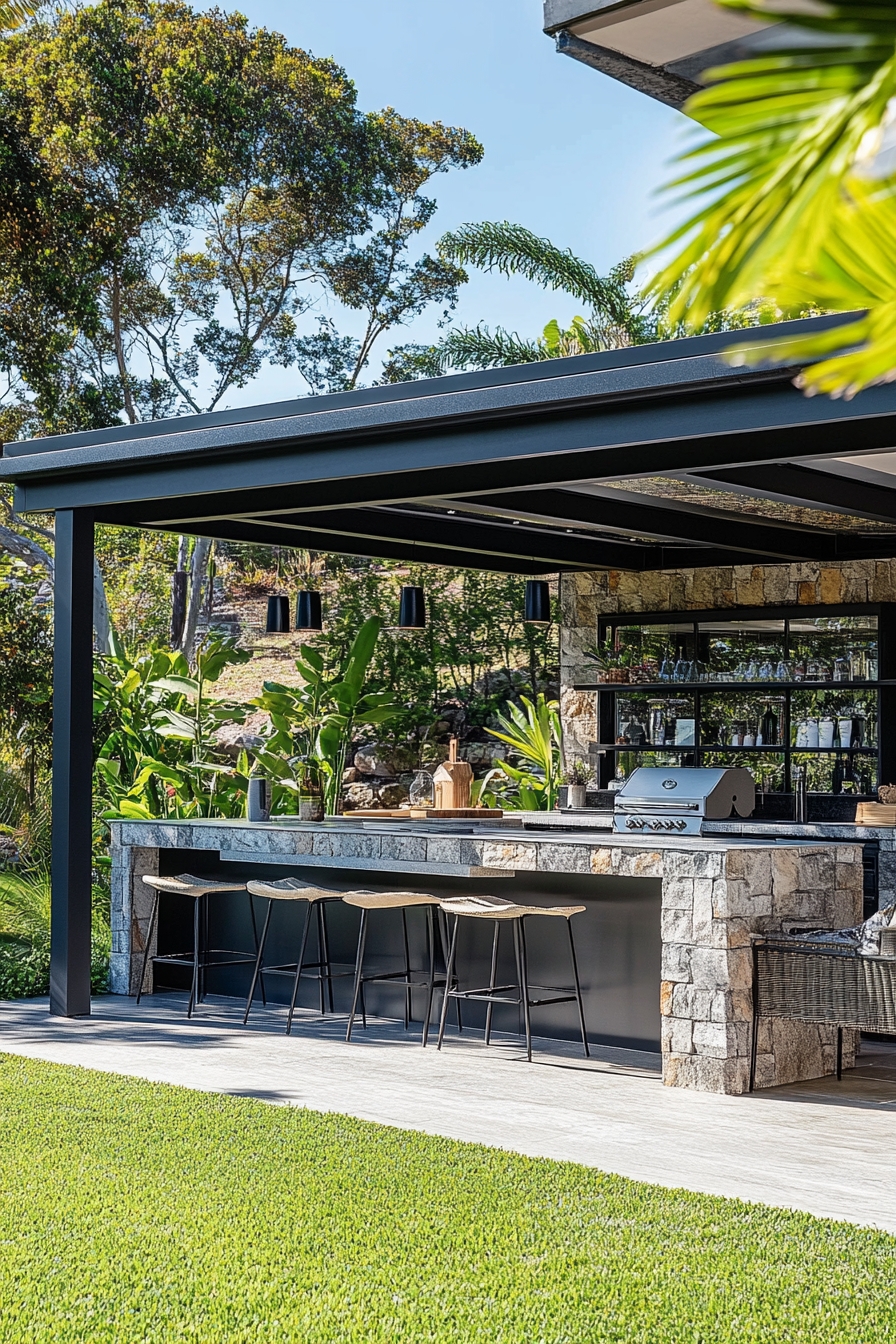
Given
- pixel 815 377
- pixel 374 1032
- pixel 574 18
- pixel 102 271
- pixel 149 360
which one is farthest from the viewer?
pixel 149 360

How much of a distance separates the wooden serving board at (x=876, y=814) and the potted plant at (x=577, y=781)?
2.76 meters

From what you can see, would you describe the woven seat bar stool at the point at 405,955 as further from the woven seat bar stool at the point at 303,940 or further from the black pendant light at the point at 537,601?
the black pendant light at the point at 537,601

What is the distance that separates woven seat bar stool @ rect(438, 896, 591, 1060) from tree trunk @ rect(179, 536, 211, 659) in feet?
43.1

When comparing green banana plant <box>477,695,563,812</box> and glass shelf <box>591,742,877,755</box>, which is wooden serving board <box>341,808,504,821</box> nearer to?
glass shelf <box>591,742,877,755</box>

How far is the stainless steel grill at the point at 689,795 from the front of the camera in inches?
420

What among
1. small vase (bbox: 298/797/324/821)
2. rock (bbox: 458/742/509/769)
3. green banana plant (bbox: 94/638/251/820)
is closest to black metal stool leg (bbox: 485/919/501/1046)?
small vase (bbox: 298/797/324/821)

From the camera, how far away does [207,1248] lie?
4.55 meters

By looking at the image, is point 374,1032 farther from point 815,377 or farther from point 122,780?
point 815,377

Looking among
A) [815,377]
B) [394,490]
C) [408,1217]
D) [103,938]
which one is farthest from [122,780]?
[815,377]

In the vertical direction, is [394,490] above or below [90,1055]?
above

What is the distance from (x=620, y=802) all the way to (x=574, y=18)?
26.5 feet

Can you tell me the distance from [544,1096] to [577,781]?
5.75 m

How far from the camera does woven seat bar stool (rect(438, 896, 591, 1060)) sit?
7.67 m

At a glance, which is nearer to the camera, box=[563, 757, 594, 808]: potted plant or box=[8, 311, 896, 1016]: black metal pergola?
box=[8, 311, 896, 1016]: black metal pergola
